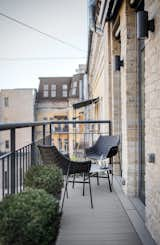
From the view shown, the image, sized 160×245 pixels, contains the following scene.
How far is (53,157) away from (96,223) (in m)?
0.84

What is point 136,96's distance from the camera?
152 inches

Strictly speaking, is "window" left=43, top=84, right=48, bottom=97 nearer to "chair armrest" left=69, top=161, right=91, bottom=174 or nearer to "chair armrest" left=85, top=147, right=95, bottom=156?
"chair armrest" left=85, top=147, right=95, bottom=156

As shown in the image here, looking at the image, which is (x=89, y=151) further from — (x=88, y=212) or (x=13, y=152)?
(x=13, y=152)

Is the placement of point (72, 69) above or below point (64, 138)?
above

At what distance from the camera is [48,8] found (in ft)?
31.4

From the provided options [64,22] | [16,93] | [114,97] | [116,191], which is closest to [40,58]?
[16,93]

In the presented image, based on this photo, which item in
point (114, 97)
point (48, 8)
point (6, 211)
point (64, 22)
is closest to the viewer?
point (6, 211)

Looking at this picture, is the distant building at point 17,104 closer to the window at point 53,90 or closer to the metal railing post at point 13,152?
the window at point 53,90

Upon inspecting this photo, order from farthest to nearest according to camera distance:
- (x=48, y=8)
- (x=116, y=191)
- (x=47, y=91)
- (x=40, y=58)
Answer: (x=47, y=91) < (x=40, y=58) < (x=48, y=8) < (x=116, y=191)

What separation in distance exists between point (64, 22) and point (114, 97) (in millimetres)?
8419

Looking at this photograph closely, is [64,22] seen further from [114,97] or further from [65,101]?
[65,101]

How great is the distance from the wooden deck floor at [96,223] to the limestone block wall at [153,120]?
0.92 feet

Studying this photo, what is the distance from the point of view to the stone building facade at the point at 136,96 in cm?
243

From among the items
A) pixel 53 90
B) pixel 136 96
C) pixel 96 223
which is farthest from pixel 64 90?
pixel 96 223
